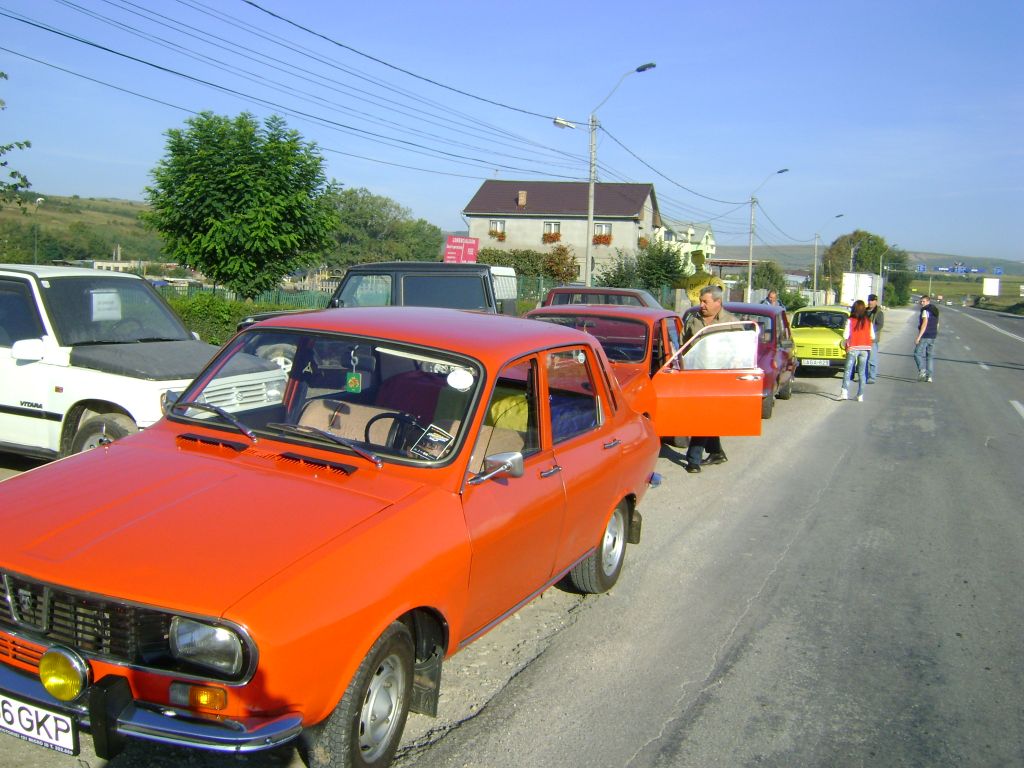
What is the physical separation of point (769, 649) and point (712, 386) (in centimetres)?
393

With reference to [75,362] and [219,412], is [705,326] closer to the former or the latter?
[75,362]

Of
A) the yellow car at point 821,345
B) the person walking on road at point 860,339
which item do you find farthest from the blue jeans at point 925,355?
the person walking on road at point 860,339

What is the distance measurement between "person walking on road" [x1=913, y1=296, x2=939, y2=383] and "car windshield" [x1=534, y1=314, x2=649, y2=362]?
1130 cm

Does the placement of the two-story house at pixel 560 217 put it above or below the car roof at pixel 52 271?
above

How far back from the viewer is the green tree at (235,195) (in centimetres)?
1936

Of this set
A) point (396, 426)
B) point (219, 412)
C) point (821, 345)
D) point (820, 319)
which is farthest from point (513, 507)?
point (820, 319)

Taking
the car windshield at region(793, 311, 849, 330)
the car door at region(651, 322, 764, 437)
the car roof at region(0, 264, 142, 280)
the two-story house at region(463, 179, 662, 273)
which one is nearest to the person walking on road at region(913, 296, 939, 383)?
the car windshield at region(793, 311, 849, 330)

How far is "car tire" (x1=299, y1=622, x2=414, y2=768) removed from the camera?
2.86m

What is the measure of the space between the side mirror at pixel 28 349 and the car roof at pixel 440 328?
10.4 ft


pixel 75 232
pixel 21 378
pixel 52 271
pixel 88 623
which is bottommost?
pixel 88 623

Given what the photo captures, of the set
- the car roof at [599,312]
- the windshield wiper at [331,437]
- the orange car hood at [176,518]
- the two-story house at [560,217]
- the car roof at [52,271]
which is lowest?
the orange car hood at [176,518]

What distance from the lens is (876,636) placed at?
4.93 meters

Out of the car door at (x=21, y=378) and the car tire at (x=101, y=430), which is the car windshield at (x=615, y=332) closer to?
the car tire at (x=101, y=430)

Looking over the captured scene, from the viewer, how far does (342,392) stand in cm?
427
